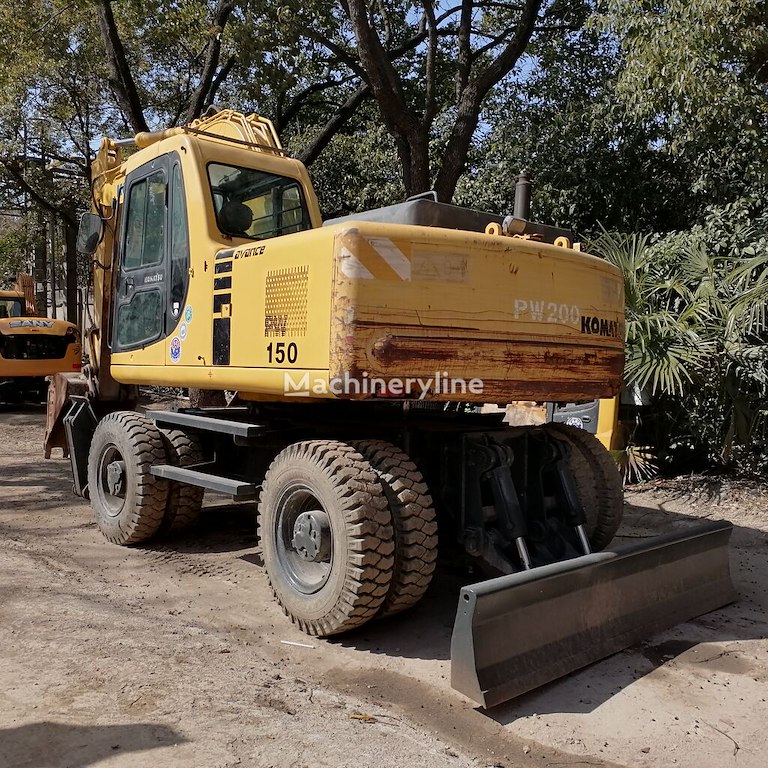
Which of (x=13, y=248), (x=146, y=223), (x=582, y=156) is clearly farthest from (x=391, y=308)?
(x=13, y=248)

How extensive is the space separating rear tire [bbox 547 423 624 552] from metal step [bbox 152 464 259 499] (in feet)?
7.28

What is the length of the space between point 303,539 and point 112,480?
97.2 inches

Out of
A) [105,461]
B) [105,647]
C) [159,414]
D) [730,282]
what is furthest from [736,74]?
[105,647]

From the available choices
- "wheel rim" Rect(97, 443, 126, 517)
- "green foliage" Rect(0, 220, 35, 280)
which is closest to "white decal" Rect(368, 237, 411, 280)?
"wheel rim" Rect(97, 443, 126, 517)

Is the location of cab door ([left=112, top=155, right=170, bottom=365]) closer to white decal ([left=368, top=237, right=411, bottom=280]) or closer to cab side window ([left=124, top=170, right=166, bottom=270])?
cab side window ([left=124, top=170, right=166, bottom=270])

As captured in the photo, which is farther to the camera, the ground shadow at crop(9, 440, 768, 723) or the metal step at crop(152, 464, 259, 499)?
the metal step at crop(152, 464, 259, 499)

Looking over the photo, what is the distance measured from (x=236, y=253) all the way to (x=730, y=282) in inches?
226

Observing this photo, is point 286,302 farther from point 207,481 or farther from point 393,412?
point 207,481

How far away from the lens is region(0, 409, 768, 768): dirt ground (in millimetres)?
3119

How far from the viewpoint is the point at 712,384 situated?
26.7 feet

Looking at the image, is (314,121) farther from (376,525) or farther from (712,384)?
(376,525)

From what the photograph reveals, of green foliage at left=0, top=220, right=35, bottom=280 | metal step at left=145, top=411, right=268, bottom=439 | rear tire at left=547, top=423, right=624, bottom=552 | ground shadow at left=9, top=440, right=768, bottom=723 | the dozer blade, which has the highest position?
green foliage at left=0, top=220, right=35, bottom=280

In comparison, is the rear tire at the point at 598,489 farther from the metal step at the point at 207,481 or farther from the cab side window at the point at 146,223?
the cab side window at the point at 146,223

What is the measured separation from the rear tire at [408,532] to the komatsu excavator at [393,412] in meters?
0.01
